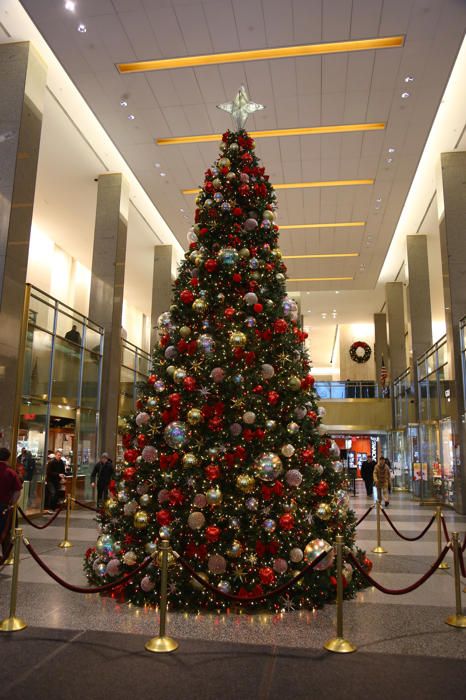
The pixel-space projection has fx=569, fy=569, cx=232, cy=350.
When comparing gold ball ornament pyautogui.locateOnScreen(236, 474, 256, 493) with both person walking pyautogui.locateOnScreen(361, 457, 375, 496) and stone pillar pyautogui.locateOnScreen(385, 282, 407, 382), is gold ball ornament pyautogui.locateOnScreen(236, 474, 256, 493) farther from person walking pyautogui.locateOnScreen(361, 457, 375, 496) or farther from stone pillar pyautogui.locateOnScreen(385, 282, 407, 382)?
stone pillar pyautogui.locateOnScreen(385, 282, 407, 382)

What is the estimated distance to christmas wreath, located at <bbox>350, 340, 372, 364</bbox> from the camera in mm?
37531

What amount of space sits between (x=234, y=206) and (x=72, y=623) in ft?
13.8

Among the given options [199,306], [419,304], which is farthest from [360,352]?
[199,306]

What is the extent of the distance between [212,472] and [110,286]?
11848 millimetres

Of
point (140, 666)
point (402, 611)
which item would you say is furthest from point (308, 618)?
point (140, 666)

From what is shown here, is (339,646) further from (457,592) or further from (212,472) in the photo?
(212,472)

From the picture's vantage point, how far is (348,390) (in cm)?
3042

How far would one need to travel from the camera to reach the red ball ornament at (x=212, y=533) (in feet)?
16.1

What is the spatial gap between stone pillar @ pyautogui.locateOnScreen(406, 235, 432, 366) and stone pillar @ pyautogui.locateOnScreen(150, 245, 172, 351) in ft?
28.6

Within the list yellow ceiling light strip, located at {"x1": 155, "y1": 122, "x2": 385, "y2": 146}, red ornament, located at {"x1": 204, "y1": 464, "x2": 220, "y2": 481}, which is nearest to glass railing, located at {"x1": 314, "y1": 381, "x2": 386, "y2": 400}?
yellow ceiling light strip, located at {"x1": 155, "y1": 122, "x2": 385, "y2": 146}

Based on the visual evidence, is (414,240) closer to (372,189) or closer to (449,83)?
(372,189)

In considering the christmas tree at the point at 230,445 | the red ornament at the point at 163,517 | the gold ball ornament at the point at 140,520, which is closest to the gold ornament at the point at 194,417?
the christmas tree at the point at 230,445

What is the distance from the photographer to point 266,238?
19.8ft

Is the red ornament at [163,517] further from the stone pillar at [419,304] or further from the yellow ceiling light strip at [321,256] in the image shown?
the yellow ceiling light strip at [321,256]
